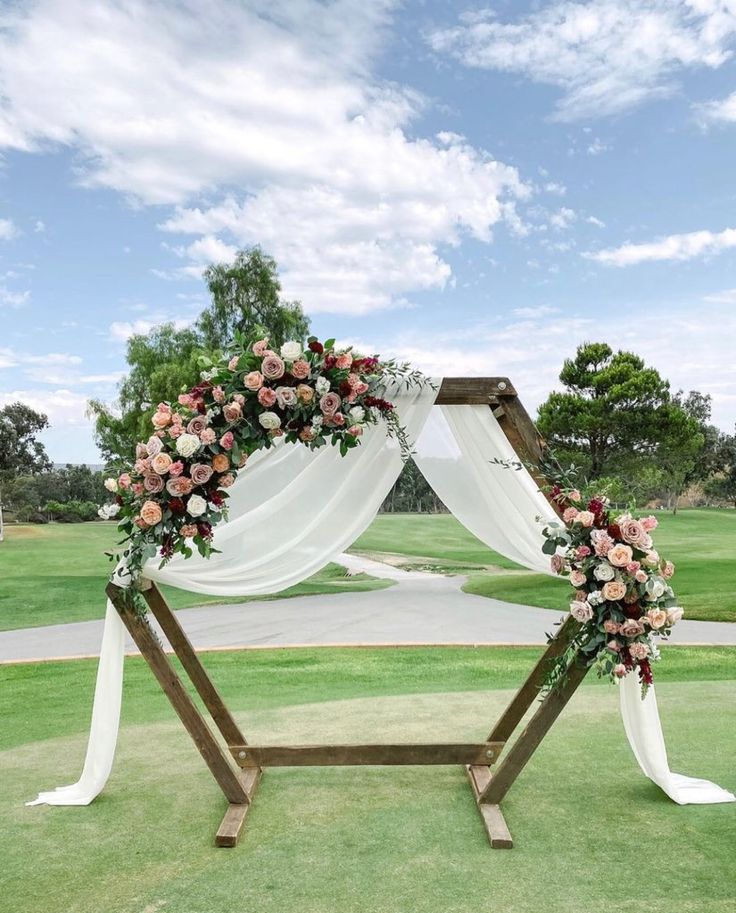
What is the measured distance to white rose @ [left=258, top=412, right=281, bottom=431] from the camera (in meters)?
3.81

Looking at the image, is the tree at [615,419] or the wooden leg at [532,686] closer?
the wooden leg at [532,686]

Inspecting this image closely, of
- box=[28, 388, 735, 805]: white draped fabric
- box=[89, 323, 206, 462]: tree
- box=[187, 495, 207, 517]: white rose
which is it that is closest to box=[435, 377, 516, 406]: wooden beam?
box=[28, 388, 735, 805]: white draped fabric

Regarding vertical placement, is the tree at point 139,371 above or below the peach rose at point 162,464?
above

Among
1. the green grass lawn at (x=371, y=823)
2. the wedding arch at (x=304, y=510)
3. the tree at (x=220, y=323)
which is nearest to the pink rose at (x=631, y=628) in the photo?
the wedding arch at (x=304, y=510)

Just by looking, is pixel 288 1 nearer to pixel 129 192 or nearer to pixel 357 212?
pixel 357 212

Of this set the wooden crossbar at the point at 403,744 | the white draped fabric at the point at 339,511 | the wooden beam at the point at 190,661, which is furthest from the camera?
the white draped fabric at the point at 339,511

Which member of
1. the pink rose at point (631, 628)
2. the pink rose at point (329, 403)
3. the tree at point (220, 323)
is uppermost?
the tree at point (220, 323)

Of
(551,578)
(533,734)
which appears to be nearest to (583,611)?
(533,734)

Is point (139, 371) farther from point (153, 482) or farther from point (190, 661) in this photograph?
point (153, 482)

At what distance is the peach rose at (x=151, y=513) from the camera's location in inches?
147

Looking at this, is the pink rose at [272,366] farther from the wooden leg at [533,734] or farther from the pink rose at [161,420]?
the wooden leg at [533,734]

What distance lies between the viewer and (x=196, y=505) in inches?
148

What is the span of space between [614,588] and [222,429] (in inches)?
82.9

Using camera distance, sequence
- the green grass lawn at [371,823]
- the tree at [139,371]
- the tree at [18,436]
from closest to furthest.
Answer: the green grass lawn at [371,823] → the tree at [139,371] → the tree at [18,436]
